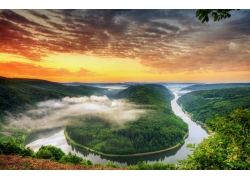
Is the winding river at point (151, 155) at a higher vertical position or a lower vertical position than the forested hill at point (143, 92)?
lower

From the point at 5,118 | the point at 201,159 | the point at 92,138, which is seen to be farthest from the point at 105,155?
the point at 201,159

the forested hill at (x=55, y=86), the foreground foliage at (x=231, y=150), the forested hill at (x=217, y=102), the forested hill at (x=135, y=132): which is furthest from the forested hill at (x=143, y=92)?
the foreground foliage at (x=231, y=150)

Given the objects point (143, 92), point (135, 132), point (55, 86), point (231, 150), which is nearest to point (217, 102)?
point (143, 92)

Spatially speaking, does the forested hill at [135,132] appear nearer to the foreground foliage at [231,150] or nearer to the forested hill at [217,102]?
the forested hill at [217,102]

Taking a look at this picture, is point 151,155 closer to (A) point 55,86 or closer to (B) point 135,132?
(B) point 135,132

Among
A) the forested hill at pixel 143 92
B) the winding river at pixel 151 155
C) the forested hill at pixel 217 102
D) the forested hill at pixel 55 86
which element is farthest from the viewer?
the winding river at pixel 151 155

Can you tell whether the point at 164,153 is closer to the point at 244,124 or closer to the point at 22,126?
the point at 22,126
